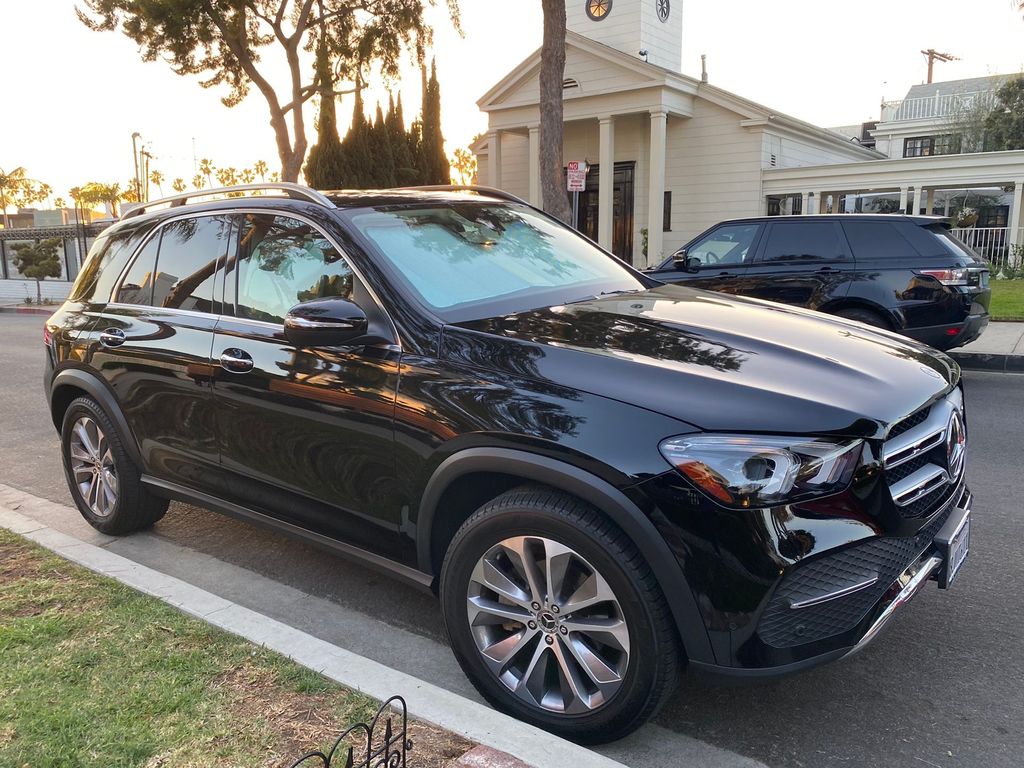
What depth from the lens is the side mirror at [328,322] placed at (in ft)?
9.68

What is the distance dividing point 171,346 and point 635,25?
2232cm

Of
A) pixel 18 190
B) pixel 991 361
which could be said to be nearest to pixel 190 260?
pixel 991 361

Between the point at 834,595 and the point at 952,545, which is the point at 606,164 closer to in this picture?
the point at 952,545

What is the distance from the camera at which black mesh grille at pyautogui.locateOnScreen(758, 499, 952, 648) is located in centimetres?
219

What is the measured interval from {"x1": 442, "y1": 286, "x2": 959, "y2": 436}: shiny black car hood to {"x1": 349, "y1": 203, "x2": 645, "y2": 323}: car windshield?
0.17 metres

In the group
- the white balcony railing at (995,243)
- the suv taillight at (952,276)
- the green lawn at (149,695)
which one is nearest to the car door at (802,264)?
the suv taillight at (952,276)

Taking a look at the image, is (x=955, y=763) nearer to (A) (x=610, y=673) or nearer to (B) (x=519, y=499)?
(A) (x=610, y=673)

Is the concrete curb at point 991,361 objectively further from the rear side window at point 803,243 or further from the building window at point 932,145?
the building window at point 932,145

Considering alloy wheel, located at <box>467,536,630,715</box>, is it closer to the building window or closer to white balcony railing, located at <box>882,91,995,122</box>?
the building window

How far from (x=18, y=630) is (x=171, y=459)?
1039 millimetres

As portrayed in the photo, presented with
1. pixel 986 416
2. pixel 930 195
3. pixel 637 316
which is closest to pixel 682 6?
pixel 930 195

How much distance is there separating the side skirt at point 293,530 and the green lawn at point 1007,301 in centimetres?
987

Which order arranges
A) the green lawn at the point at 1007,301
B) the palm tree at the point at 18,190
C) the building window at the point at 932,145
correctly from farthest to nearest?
the palm tree at the point at 18,190, the building window at the point at 932,145, the green lawn at the point at 1007,301

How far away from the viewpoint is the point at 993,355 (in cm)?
899
